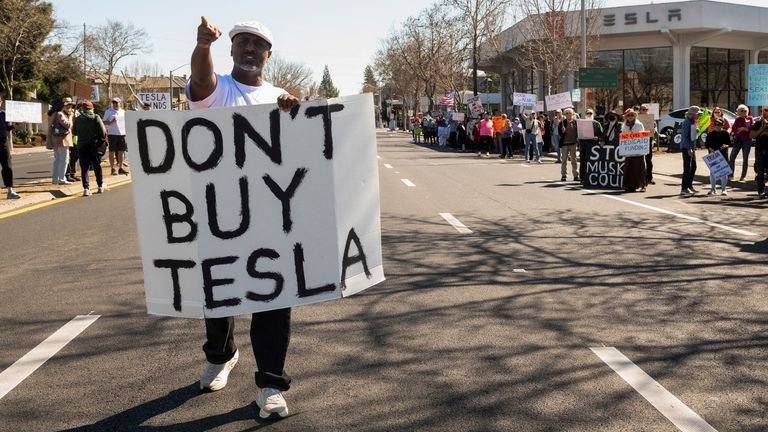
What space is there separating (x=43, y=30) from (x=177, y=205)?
54.7 m

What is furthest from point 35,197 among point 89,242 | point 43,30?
point 43,30

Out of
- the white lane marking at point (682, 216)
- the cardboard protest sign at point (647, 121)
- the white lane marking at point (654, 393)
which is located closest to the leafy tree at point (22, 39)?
the cardboard protest sign at point (647, 121)

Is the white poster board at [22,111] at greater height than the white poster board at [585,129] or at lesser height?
greater

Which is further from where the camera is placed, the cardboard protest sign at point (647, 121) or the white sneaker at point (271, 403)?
the cardboard protest sign at point (647, 121)

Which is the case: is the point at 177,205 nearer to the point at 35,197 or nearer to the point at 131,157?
the point at 131,157

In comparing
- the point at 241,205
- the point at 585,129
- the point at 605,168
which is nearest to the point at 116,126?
the point at 585,129

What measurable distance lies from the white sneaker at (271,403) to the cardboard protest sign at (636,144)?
14.2 meters

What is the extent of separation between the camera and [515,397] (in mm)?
4191

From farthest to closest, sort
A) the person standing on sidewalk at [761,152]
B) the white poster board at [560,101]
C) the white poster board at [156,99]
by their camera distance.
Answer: the white poster board at [156,99] < the white poster board at [560,101] < the person standing on sidewalk at [761,152]

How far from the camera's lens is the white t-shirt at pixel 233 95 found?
4.04 meters

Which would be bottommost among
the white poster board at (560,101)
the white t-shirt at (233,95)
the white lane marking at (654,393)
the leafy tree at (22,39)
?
the white lane marking at (654,393)

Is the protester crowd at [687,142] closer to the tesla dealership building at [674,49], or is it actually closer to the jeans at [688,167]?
the jeans at [688,167]

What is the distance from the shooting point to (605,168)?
18016 mm

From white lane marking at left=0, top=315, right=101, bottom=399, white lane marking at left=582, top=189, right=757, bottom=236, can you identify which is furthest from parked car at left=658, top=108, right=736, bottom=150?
white lane marking at left=0, top=315, right=101, bottom=399
